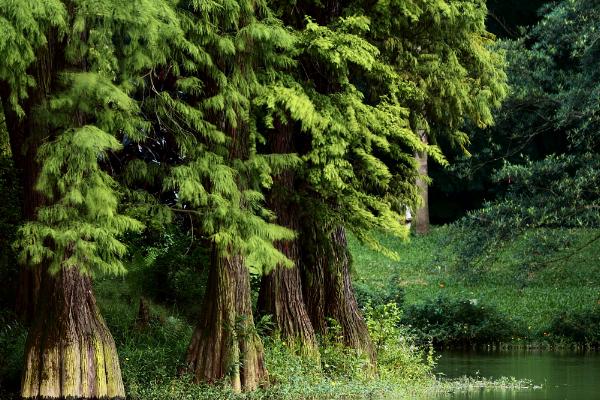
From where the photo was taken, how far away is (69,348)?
53.3 ft

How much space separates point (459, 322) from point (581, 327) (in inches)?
111

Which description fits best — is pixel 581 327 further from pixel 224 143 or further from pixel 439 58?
pixel 224 143

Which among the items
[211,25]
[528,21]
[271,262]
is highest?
[528,21]

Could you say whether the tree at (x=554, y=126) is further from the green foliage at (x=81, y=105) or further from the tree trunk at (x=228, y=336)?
the green foliage at (x=81, y=105)

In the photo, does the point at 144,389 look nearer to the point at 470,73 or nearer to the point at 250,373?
the point at 250,373

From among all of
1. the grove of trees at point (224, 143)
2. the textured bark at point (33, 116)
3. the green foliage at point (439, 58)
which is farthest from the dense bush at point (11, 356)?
the green foliage at point (439, 58)

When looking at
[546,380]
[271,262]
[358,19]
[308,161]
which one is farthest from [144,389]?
[546,380]

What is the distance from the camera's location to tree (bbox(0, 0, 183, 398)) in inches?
589

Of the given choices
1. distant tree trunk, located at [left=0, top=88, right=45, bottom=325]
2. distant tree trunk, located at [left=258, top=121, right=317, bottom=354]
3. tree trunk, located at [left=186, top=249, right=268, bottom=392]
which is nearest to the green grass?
distant tree trunk, located at [left=258, top=121, right=317, bottom=354]

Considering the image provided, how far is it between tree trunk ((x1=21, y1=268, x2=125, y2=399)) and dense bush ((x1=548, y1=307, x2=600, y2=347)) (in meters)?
15.1

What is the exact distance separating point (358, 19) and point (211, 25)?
2.29m

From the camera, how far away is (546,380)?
71.5 feet

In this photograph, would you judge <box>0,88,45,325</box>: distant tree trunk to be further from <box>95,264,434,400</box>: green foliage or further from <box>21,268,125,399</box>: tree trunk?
<box>95,264,434,400</box>: green foliage

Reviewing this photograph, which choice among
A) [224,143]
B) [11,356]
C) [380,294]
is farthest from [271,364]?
[380,294]
